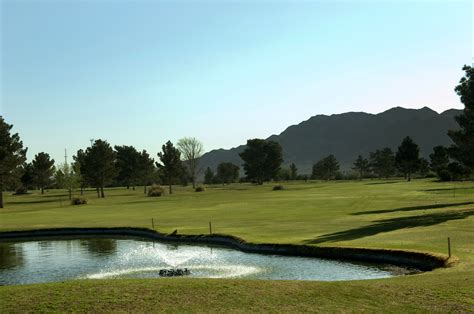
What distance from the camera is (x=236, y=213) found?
60938 millimetres

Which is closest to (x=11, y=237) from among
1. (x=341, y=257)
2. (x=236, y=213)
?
(x=236, y=213)

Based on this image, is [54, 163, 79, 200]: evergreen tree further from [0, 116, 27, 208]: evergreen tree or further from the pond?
the pond

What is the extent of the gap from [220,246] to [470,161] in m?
33.9

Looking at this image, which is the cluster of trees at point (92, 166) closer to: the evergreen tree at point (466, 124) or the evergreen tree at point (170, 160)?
the evergreen tree at point (170, 160)

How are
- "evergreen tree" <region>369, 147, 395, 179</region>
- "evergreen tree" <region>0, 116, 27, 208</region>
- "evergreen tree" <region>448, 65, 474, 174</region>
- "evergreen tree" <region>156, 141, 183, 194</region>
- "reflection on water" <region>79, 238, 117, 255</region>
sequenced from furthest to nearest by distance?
"evergreen tree" <region>369, 147, 395, 179</region>
"evergreen tree" <region>156, 141, 183, 194</region>
"evergreen tree" <region>0, 116, 27, 208</region>
"evergreen tree" <region>448, 65, 474, 174</region>
"reflection on water" <region>79, 238, 117, 255</region>

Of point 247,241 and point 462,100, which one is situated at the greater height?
point 462,100

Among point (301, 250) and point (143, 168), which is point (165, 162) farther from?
point (301, 250)

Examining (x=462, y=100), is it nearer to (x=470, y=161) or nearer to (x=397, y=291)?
(x=470, y=161)

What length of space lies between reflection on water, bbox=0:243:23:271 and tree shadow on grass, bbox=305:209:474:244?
2168 cm

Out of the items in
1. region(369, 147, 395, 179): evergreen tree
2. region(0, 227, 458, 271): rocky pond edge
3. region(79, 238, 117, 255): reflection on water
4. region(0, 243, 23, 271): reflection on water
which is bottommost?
region(79, 238, 117, 255): reflection on water

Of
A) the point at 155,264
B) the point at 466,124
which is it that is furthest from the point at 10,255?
the point at 466,124

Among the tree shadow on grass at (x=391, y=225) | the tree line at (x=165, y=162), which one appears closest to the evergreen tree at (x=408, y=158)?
the tree line at (x=165, y=162)

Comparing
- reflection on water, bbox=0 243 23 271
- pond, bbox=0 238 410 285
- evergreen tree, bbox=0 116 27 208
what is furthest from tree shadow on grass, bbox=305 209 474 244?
evergreen tree, bbox=0 116 27 208

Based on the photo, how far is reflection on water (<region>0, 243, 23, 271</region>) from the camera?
1399 inches
